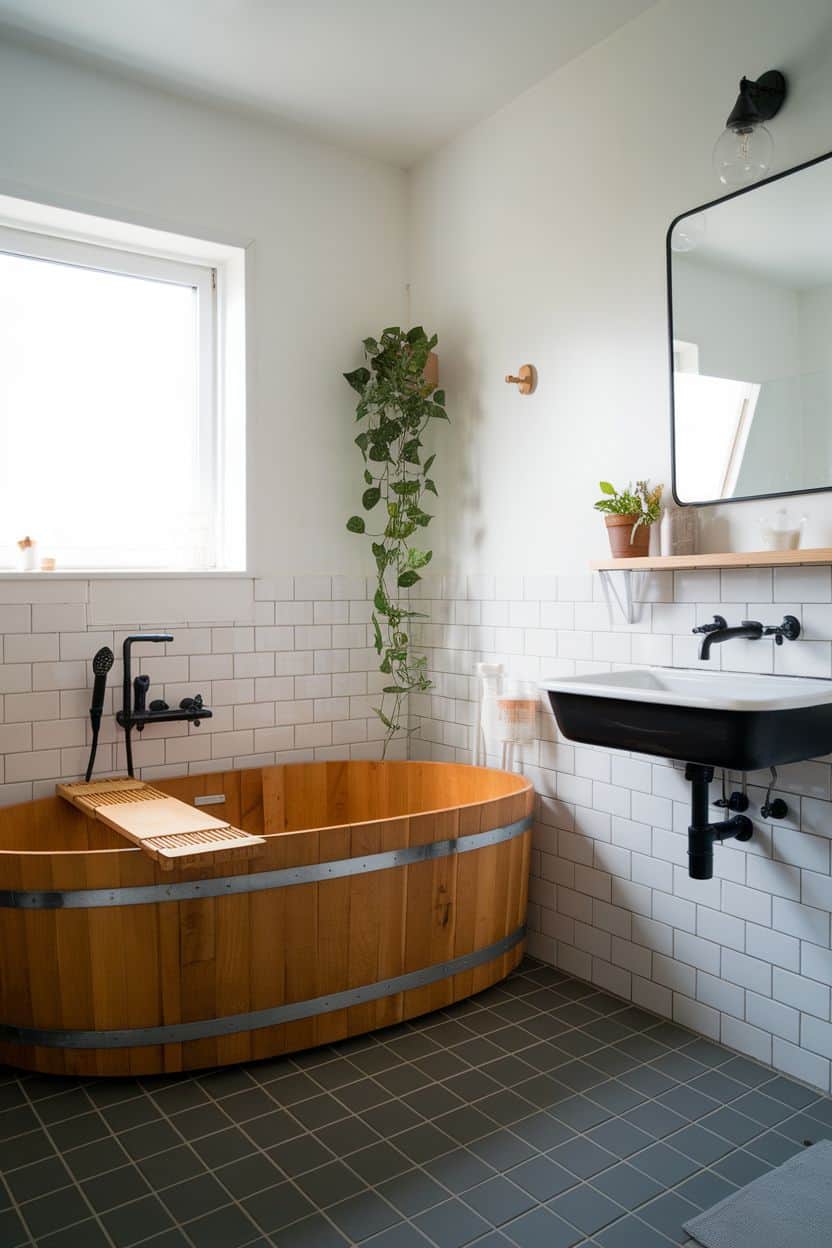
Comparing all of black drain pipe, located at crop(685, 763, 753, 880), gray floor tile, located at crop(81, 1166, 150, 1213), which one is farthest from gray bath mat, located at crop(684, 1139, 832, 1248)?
gray floor tile, located at crop(81, 1166, 150, 1213)

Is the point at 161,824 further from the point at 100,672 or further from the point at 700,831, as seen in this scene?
the point at 700,831

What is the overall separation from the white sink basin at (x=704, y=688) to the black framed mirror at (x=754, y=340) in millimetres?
533

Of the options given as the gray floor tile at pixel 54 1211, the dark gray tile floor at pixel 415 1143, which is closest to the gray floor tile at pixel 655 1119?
the dark gray tile floor at pixel 415 1143

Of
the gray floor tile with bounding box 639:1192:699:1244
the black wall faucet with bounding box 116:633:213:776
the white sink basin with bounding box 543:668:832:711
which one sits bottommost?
the gray floor tile with bounding box 639:1192:699:1244

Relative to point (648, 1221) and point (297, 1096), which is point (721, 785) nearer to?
point (648, 1221)

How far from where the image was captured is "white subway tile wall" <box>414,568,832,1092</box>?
261cm

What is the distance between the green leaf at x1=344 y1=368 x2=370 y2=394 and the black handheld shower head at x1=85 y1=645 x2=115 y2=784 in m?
1.50

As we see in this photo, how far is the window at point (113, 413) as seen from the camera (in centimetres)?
348

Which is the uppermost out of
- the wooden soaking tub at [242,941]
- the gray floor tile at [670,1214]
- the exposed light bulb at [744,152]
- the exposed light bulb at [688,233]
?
the exposed light bulb at [744,152]

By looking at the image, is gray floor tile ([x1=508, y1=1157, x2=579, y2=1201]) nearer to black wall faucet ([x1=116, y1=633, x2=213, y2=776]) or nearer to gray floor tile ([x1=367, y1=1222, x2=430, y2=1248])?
gray floor tile ([x1=367, y1=1222, x2=430, y2=1248])

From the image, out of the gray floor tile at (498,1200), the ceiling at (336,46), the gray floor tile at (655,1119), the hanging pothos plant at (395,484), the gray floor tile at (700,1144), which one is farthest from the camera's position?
the hanging pothos plant at (395,484)

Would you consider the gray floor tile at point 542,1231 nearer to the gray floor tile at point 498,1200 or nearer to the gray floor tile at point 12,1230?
the gray floor tile at point 498,1200

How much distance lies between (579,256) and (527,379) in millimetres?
466

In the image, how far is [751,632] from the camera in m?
2.67
